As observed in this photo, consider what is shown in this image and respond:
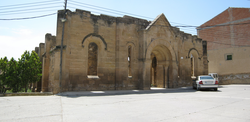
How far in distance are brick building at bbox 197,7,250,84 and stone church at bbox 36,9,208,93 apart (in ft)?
39.7

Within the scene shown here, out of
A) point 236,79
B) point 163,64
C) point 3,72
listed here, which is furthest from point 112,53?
point 236,79

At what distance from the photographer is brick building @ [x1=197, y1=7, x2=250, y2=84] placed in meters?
27.3

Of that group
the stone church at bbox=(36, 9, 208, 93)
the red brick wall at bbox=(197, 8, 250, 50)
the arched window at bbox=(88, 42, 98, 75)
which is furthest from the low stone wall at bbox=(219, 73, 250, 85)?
the arched window at bbox=(88, 42, 98, 75)

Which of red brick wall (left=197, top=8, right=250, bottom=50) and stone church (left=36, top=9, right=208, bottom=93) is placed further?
red brick wall (left=197, top=8, right=250, bottom=50)

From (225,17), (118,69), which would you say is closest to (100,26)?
(118,69)

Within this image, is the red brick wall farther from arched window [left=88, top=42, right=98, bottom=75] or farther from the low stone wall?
arched window [left=88, top=42, right=98, bottom=75]

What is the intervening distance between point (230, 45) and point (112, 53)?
23.0m

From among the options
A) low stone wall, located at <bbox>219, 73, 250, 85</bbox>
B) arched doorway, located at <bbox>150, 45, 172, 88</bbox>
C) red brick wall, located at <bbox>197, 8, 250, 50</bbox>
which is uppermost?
red brick wall, located at <bbox>197, 8, 250, 50</bbox>

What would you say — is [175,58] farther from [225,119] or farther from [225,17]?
[225,17]

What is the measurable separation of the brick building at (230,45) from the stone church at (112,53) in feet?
39.7

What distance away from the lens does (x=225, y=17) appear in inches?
1198

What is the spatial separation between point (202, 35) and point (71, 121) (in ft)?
110

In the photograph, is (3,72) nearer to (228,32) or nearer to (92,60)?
(92,60)

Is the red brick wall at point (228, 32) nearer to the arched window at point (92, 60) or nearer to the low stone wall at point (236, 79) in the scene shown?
the low stone wall at point (236, 79)
